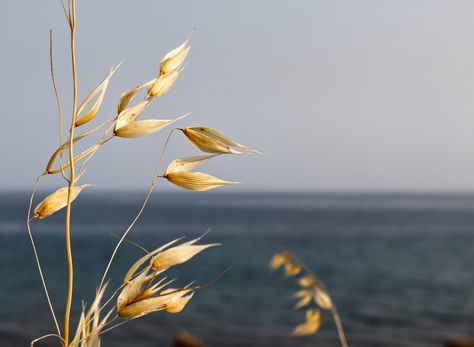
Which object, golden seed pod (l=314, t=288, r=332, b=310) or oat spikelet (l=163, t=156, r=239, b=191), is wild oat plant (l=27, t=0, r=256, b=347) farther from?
golden seed pod (l=314, t=288, r=332, b=310)

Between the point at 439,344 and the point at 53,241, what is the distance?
37.5 meters

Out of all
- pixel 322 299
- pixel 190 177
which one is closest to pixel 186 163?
pixel 190 177

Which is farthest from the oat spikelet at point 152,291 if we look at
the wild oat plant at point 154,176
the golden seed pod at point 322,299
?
the golden seed pod at point 322,299

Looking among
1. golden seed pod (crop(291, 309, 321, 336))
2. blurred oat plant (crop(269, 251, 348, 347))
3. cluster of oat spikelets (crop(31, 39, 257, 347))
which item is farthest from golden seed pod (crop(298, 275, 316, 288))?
cluster of oat spikelets (crop(31, 39, 257, 347))

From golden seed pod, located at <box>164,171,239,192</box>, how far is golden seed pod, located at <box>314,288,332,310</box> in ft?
4.75

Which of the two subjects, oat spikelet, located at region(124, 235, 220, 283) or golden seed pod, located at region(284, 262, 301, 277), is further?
golden seed pod, located at region(284, 262, 301, 277)

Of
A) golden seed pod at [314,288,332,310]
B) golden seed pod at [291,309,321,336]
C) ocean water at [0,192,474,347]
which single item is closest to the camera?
golden seed pod at [314,288,332,310]

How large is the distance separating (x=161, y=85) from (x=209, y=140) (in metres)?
0.09

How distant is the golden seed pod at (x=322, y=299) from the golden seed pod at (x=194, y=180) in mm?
1447

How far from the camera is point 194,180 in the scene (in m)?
0.80

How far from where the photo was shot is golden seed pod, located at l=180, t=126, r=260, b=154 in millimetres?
778

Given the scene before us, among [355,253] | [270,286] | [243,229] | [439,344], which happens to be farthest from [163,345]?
[243,229]

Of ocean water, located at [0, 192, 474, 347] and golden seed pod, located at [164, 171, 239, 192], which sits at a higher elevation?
golden seed pod, located at [164, 171, 239, 192]

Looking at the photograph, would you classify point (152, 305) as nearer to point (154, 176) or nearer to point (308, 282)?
point (154, 176)
